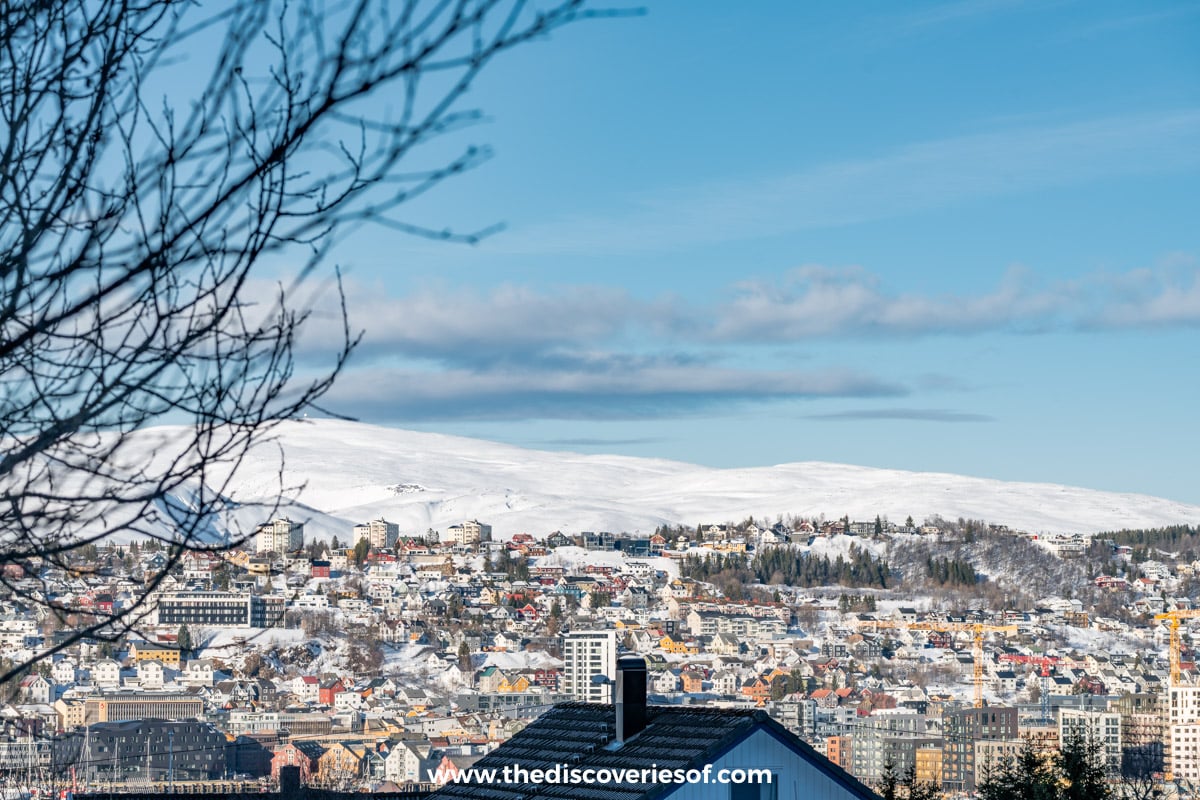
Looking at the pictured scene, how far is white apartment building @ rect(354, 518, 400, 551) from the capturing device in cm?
17862

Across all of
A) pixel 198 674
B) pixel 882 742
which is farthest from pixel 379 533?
pixel 882 742

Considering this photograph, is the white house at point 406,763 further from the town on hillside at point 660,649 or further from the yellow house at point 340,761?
the yellow house at point 340,761

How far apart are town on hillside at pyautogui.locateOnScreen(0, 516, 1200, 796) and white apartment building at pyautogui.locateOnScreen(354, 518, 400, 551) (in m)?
0.38

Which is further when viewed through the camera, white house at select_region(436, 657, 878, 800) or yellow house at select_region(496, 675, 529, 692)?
Answer: yellow house at select_region(496, 675, 529, 692)

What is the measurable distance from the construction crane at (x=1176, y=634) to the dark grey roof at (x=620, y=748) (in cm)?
10815

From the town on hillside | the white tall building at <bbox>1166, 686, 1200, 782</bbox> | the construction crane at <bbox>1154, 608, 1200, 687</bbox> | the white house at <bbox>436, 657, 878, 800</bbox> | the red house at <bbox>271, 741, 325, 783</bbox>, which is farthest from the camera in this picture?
the construction crane at <bbox>1154, 608, 1200, 687</bbox>

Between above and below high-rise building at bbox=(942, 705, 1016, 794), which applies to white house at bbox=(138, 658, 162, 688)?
above

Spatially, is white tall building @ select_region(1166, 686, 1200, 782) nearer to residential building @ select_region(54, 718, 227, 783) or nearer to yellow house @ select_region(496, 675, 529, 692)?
yellow house @ select_region(496, 675, 529, 692)

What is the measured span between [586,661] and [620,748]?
366ft

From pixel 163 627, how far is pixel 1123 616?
83516 mm

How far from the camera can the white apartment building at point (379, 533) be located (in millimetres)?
178625

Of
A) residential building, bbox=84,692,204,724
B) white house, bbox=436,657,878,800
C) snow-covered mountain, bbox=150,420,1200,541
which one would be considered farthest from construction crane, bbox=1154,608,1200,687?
white house, bbox=436,657,878,800

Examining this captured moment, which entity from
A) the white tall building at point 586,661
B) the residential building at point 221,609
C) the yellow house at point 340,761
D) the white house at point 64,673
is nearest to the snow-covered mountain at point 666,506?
the residential building at point 221,609

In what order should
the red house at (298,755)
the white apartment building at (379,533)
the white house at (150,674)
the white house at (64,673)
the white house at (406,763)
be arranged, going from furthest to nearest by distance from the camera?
the white apartment building at (379,533), the white house at (150,674), the white house at (64,673), the white house at (406,763), the red house at (298,755)
